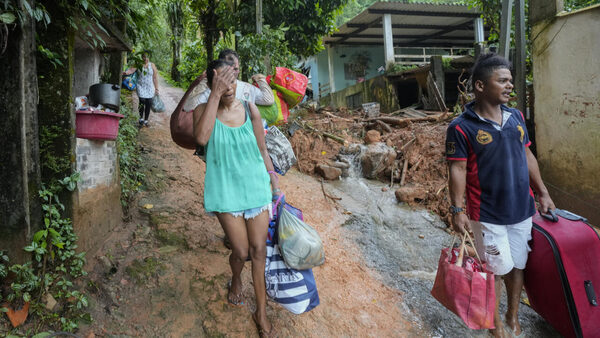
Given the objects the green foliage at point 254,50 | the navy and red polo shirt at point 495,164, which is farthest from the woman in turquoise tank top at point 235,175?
the green foliage at point 254,50

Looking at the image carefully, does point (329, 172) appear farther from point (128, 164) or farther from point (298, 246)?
point (298, 246)

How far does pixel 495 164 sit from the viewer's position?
241 cm

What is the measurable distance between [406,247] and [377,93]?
10.9 meters

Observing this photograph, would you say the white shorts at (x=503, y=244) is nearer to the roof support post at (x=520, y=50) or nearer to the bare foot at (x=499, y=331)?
the bare foot at (x=499, y=331)

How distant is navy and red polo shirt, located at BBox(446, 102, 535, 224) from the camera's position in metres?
2.41

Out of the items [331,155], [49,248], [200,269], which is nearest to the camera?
[49,248]

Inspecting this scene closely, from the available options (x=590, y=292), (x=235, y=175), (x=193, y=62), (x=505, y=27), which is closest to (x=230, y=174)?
(x=235, y=175)

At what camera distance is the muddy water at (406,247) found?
2896mm

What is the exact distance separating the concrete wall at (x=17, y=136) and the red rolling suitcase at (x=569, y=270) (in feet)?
12.2

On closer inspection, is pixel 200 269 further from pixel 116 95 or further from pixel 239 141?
pixel 116 95

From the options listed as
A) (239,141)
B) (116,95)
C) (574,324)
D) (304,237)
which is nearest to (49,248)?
(116,95)

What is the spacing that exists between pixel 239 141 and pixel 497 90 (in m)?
1.85

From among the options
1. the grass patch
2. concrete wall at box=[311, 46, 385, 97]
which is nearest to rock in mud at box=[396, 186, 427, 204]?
the grass patch

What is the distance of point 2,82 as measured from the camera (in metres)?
2.39
